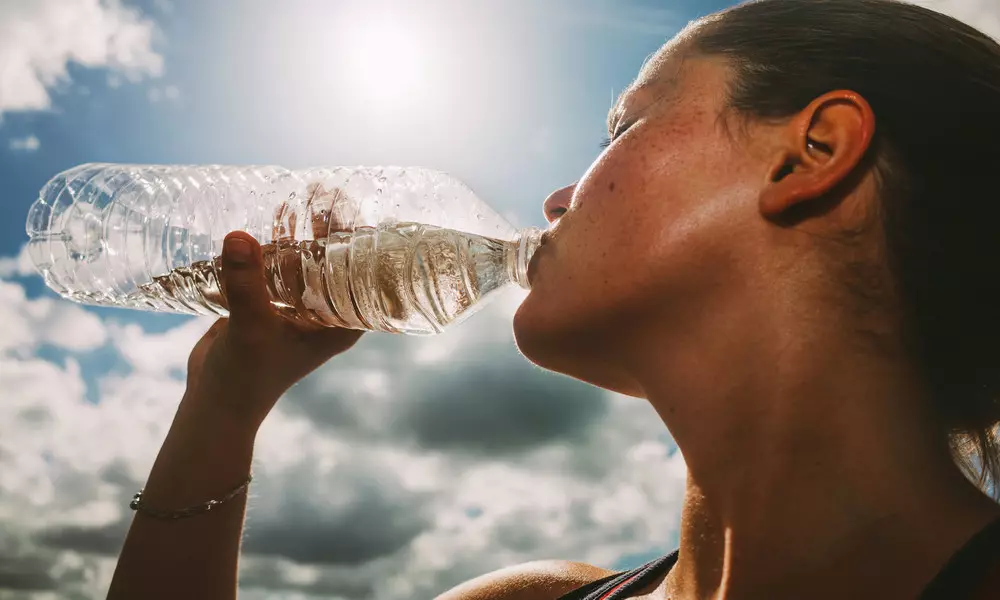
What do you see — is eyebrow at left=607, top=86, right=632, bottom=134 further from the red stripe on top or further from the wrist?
the wrist

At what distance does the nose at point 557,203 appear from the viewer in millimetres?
1820

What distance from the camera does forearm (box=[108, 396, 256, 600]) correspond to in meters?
2.11

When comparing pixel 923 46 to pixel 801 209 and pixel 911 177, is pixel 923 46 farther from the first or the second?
pixel 801 209

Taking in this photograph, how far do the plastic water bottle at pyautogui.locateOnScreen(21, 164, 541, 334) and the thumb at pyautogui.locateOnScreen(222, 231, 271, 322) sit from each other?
8 cm

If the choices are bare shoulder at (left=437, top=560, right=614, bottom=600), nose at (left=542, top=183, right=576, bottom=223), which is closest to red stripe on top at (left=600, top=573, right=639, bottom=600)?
bare shoulder at (left=437, top=560, right=614, bottom=600)

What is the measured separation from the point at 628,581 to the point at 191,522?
126cm

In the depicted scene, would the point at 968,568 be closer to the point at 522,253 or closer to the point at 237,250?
the point at 522,253

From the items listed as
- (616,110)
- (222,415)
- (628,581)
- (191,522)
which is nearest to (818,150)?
(616,110)

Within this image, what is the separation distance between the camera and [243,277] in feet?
6.71

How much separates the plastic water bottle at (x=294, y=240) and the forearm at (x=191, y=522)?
0.40 meters

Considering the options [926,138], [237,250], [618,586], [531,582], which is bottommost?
[618,586]

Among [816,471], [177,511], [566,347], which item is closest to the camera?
[816,471]

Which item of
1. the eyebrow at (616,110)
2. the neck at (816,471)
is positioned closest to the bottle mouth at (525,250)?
the eyebrow at (616,110)

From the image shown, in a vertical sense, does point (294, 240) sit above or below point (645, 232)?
above
